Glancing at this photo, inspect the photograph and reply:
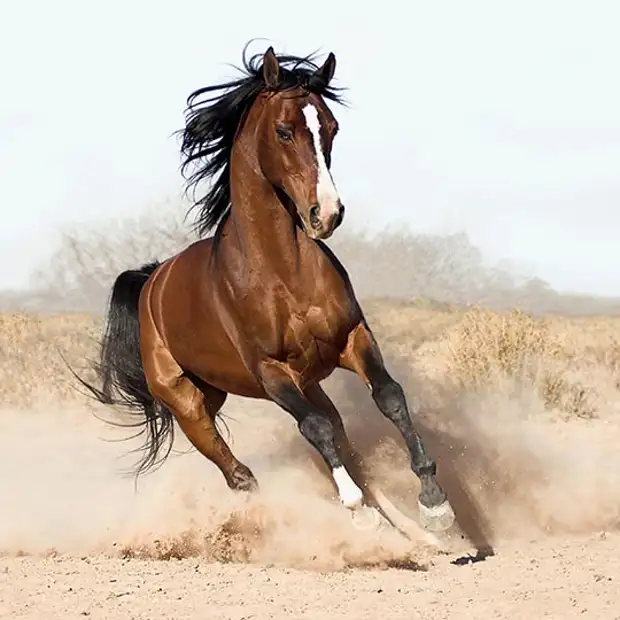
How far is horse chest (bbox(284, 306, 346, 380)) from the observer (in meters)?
5.75

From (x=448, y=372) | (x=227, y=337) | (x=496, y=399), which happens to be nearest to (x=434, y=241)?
(x=448, y=372)

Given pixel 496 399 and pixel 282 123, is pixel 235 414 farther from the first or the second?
pixel 282 123

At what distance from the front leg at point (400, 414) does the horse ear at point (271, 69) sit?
1.28 metres

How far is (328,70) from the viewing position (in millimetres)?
5879

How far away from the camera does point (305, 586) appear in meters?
5.04

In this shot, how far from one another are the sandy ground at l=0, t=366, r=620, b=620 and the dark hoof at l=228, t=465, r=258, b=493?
9 cm

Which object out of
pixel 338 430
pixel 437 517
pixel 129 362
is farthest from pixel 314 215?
pixel 129 362

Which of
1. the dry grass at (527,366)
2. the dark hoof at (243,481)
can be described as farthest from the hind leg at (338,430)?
the dry grass at (527,366)

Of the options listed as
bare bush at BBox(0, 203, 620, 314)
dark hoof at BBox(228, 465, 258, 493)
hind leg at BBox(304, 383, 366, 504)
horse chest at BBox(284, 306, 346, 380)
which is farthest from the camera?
bare bush at BBox(0, 203, 620, 314)

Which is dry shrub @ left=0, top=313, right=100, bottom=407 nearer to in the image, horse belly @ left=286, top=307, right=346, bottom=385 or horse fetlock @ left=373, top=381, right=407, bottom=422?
horse belly @ left=286, top=307, right=346, bottom=385

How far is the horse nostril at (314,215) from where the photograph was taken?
5.21 meters

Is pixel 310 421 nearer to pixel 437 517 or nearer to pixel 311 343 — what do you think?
pixel 311 343

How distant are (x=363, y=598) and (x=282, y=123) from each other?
7.39 feet

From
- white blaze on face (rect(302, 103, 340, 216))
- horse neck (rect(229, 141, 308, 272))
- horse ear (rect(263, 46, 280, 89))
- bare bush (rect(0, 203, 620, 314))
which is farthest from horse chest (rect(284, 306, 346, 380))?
bare bush (rect(0, 203, 620, 314))
